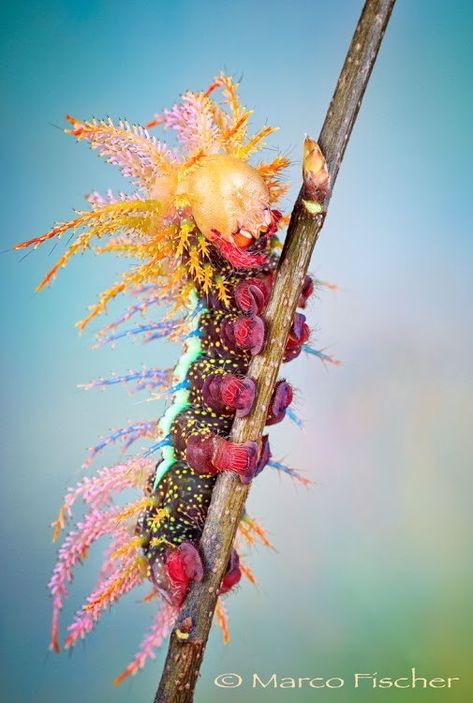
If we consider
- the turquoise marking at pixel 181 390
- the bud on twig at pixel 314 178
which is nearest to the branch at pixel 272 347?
the bud on twig at pixel 314 178

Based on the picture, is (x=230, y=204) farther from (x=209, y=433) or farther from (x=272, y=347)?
(x=209, y=433)

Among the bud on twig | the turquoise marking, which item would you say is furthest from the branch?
the turquoise marking

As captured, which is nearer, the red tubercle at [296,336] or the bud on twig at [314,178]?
the bud on twig at [314,178]

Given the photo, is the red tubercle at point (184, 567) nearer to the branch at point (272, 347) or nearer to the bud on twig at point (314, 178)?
the branch at point (272, 347)

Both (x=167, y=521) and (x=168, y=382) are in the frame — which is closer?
(x=167, y=521)

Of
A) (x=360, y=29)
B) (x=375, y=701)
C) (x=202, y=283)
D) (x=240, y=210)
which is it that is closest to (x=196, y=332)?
(x=202, y=283)

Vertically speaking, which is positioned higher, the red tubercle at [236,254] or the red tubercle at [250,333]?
the red tubercle at [236,254]

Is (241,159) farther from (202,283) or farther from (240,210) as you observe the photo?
(202,283)
